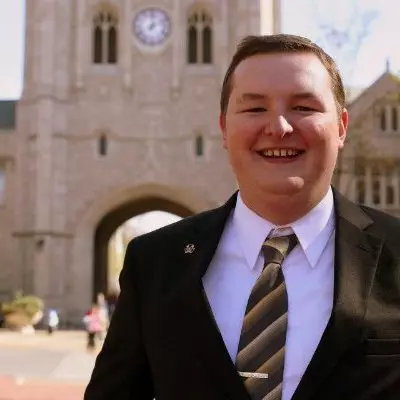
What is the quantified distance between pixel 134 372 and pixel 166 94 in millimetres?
31861

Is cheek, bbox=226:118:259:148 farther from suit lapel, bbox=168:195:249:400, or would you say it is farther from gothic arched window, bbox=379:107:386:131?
gothic arched window, bbox=379:107:386:131

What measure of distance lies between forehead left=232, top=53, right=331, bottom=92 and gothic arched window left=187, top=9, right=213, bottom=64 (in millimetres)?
32504

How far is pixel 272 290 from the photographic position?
83.8 inches

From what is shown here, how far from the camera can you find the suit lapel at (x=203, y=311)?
204 cm

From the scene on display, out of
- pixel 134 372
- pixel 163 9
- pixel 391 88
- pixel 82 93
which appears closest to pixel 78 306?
pixel 82 93

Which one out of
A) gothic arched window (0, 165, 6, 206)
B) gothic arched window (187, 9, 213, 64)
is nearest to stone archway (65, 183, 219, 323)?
gothic arched window (0, 165, 6, 206)

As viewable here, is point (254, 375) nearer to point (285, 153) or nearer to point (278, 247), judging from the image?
point (278, 247)

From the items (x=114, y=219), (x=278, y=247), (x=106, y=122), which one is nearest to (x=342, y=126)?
(x=278, y=247)

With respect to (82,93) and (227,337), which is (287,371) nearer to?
(227,337)

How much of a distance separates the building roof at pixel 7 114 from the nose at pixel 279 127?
34759mm

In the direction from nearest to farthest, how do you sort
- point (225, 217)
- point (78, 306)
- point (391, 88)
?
point (225, 217) → point (78, 306) → point (391, 88)

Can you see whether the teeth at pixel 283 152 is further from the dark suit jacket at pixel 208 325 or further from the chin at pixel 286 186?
the dark suit jacket at pixel 208 325

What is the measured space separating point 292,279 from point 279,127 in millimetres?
444

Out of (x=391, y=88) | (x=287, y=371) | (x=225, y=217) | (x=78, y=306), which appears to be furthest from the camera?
(x=391, y=88)
